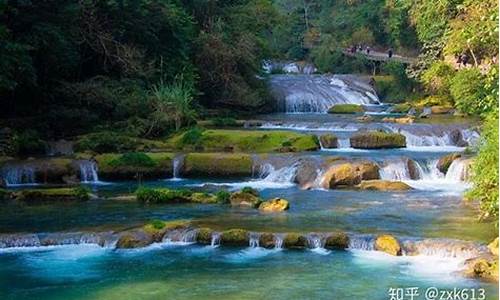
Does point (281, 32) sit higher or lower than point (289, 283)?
higher

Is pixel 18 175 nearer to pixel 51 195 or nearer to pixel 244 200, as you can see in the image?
pixel 51 195

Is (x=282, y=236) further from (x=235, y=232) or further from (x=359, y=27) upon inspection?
(x=359, y=27)

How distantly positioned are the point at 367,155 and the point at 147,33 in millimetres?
10586

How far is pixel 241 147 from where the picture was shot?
955 inches

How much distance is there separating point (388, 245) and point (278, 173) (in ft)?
26.9

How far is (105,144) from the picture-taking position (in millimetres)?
23656

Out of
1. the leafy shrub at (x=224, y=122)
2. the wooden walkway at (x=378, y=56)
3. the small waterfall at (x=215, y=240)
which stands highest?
the wooden walkway at (x=378, y=56)

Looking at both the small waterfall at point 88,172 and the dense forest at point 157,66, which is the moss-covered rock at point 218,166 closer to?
the small waterfall at point 88,172

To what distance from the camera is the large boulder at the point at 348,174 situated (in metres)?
20.1

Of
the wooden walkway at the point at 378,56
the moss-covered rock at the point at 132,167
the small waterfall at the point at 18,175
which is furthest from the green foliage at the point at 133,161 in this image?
the wooden walkway at the point at 378,56

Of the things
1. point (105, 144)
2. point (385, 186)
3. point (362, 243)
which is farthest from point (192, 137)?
point (362, 243)

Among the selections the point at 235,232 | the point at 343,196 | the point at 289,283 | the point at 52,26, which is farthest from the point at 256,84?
the point at 289,283

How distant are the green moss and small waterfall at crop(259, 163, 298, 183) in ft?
6.95

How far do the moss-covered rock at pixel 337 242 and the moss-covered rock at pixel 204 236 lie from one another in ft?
7.38
